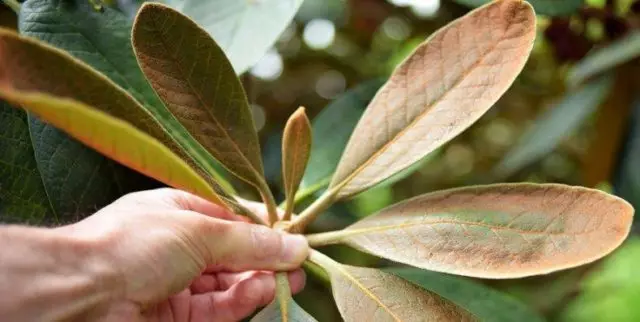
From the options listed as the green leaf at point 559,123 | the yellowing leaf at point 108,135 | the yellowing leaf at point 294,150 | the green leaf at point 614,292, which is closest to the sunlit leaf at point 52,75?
the yellowing leaf at point 108,135

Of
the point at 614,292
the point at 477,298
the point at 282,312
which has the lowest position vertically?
the point at 614,292

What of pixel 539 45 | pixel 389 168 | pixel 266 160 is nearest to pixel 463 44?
pixel 389 168

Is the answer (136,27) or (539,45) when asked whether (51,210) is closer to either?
(136,27)

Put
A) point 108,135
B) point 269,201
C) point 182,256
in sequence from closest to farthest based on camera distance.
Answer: point 108,135
point 182,256
point 269,201

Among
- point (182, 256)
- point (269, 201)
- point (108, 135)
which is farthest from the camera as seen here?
point (269, 201)

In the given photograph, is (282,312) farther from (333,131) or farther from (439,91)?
(333,131)

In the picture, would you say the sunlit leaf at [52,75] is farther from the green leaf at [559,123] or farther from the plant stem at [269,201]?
the green leaf at [559,123]

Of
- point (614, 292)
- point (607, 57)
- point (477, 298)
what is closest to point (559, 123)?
point (607, 57)
